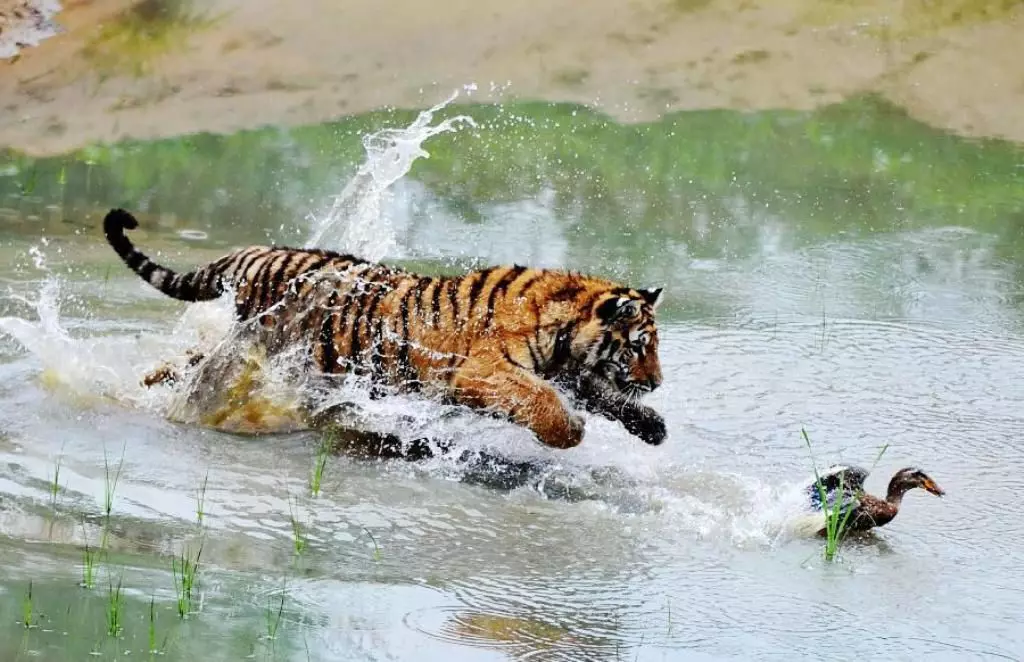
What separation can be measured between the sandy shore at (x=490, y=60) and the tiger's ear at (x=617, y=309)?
4205 mm

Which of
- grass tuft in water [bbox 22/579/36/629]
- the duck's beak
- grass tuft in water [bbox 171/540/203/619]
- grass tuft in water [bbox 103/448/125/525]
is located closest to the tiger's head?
the duck's beak

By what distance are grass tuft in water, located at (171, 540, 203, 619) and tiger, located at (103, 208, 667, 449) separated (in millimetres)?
1306

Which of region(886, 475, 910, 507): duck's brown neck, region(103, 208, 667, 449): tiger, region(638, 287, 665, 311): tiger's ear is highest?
region(638, 287, 665, 311): tiger's ear

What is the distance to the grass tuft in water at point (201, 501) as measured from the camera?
416 cm

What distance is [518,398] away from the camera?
189 inches

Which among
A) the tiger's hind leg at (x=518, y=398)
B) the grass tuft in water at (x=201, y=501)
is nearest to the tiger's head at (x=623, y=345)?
the tiger's hind leg at (x=518, y=398)

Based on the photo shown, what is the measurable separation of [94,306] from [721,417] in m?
2.58

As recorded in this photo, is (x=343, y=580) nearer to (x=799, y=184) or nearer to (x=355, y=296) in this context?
(x=355, y=296)

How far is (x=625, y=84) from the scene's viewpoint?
9328 millimetres

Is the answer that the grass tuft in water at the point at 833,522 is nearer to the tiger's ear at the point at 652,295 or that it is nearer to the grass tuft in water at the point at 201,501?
the tiger's ear at the point at 652,295

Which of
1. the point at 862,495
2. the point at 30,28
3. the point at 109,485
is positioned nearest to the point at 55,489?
the point at 109,485

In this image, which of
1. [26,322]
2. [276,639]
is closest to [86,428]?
[26,322]

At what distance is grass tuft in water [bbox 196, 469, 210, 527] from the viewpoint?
4.16m

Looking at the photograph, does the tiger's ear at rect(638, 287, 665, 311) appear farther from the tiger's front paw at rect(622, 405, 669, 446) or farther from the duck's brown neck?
the duck's brown neck
